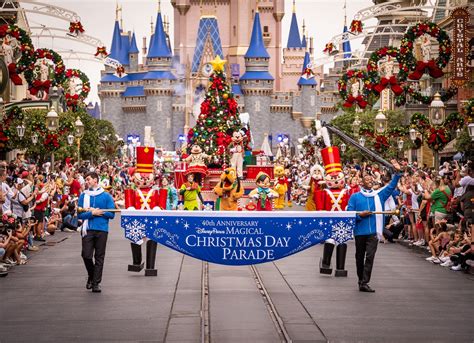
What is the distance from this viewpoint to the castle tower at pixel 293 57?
177 m

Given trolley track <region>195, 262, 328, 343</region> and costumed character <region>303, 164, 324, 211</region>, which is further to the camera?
costumed character <region>303, 164, 324, 211</region>

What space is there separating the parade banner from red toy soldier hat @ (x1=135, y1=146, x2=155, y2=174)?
2291 millimetres

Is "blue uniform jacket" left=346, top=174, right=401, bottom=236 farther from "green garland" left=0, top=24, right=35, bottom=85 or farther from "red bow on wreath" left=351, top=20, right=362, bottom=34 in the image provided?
"red bow on wreath" left=351, top=20, right=362, bottom=34

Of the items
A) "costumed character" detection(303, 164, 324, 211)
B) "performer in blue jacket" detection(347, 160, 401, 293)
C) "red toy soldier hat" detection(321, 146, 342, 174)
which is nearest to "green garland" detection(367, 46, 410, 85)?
"costumed character" detection(303, 164, 324, 211)

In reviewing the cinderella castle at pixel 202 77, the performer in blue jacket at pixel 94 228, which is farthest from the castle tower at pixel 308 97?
the performer in blue jacket at pixel 94 228

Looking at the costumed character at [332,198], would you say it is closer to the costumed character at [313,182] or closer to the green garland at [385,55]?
the costumed character at [313,182]

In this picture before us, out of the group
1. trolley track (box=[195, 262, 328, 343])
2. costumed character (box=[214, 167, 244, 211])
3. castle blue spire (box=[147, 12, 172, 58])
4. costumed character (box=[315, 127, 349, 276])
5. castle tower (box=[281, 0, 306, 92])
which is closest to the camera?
trolley track (box=[195, 262, 328, 343])

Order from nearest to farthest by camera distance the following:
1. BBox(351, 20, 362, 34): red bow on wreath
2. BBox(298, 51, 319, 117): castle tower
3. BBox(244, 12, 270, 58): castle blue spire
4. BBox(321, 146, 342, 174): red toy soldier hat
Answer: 1. BBox(321, 146, 342, 174): red toy soldier hat
2. BBox(351, 20, 362, 34): red bow on wreath
3. BBox(244, 12, 270, 58): castle blue spire
4. BBox(298, 51, 319, 117): castle tower

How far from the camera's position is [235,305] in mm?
13062

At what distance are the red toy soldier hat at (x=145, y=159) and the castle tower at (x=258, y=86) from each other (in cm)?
12761

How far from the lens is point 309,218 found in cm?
1392

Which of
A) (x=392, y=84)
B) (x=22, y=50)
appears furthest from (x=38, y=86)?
(x=392, y=84)

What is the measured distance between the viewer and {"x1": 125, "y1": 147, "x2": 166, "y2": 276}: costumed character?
52.5ft

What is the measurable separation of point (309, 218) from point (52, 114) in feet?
71.1
